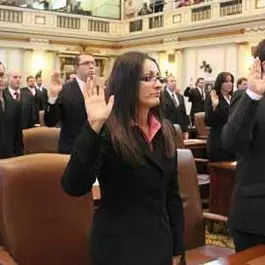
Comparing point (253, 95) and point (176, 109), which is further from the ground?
point (253, 95)

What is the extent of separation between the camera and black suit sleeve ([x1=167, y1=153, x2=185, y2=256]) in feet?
6.46

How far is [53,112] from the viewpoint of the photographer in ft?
13.5

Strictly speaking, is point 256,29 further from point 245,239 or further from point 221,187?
point 245,239

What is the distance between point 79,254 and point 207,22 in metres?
12.9

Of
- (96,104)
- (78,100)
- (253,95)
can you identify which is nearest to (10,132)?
(78,100)

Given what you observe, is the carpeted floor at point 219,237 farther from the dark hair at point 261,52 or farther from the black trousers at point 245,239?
the dark hair at point 261,52

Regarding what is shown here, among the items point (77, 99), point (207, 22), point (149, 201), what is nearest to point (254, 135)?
point (149, 201)

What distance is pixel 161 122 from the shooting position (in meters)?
1.94

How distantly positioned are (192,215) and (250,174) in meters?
0.77

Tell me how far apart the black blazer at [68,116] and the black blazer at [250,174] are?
6.78 feet

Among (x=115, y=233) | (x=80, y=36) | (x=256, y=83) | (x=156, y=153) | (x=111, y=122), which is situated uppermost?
(x=80, y=36)

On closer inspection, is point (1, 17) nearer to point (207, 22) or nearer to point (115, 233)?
point (207, 22)

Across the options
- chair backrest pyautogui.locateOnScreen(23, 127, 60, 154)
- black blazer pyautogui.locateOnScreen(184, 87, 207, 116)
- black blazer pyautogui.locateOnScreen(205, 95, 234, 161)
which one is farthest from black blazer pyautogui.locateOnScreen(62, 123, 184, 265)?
black blazer pyautogui.locateOnScreen(184, 87, 207, 116)

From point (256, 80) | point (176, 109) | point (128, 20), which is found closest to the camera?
point (256, 80)
